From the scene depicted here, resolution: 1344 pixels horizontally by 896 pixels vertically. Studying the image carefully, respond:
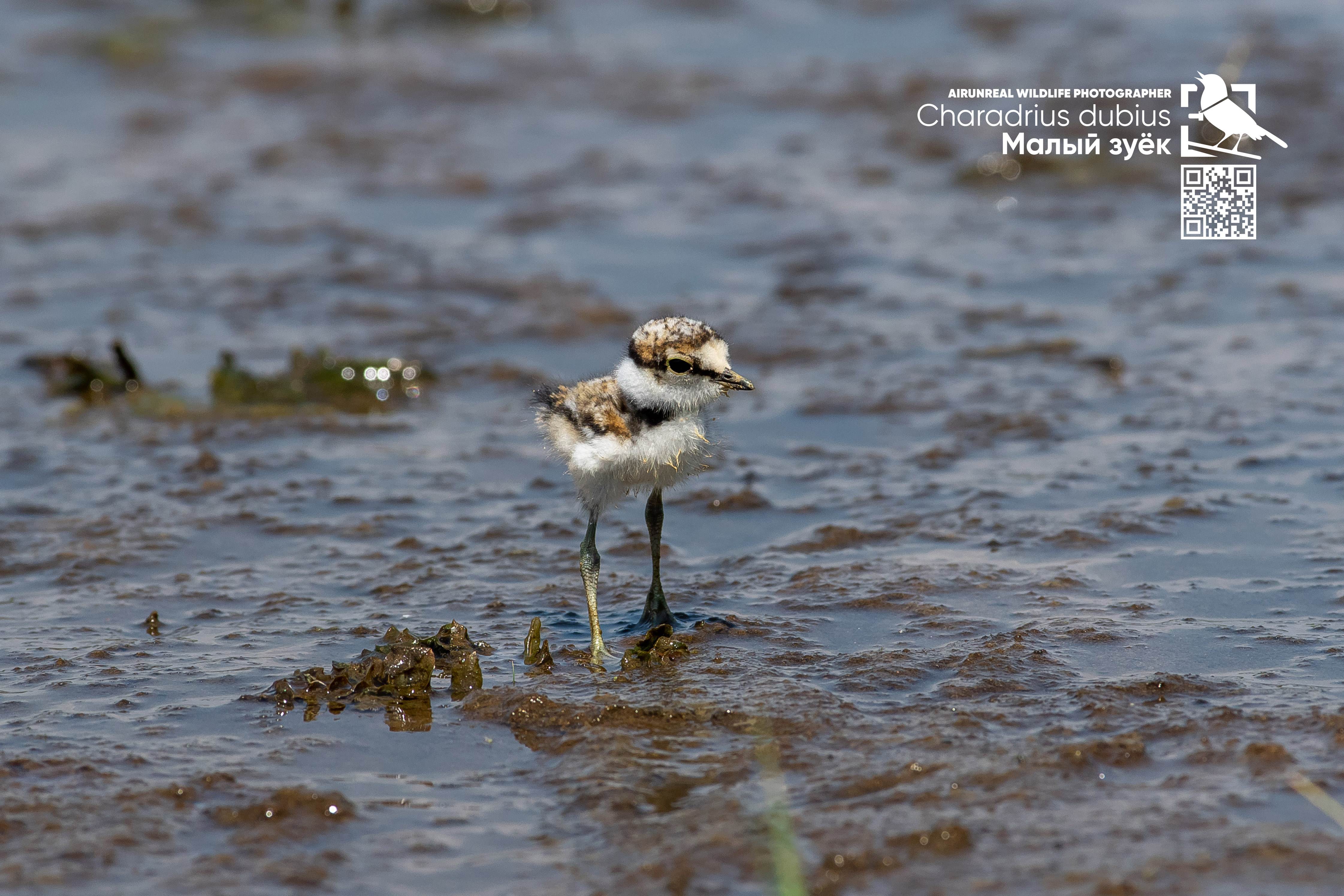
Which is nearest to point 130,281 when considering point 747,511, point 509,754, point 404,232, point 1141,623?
point 404,232

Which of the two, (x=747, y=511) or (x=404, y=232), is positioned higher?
(x=404, y=232)

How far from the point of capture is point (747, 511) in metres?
6.61

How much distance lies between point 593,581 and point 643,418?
2.09ft

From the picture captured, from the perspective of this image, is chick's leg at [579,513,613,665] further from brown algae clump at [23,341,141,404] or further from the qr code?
the qr code

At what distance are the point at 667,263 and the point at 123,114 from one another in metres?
5.89

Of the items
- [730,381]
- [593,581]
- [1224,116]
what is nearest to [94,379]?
[593,581]

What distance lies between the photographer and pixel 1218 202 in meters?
9.88

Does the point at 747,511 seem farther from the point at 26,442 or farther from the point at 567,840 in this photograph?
the point at 26,442

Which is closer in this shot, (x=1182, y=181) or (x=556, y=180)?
(x=1182, y=181)

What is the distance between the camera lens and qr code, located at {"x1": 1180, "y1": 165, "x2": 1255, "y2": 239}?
9.41 m

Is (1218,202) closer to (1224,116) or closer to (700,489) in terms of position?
(1224,116)

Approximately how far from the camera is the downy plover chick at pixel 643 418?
16.3ft

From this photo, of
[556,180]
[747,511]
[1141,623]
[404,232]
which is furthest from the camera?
[556,180]

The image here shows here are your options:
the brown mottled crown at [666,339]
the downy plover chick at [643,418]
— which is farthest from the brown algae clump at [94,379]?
the brown mottled crown at [666,339]
